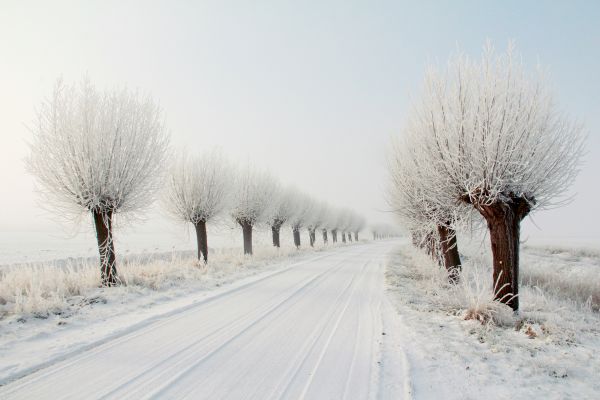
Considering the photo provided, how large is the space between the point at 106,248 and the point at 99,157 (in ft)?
9.04

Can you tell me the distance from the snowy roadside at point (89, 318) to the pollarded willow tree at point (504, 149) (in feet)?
23.7

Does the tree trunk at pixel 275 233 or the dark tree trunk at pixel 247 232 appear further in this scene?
the tree trunk at pixel 275 233

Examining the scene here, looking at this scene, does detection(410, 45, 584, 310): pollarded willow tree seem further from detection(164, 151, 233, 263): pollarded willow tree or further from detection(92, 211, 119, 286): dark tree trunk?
detection(164, 151, 233, 263): pollarded willow tree

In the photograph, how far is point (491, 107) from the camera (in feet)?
23.7

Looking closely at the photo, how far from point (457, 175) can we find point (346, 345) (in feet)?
16.2

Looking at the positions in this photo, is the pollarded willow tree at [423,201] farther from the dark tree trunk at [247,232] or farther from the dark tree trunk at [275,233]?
the dark tree trunk at [275,233]

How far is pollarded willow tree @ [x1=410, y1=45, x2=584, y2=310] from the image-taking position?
7023 millimetres

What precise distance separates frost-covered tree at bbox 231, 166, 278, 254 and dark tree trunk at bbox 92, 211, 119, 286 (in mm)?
14237

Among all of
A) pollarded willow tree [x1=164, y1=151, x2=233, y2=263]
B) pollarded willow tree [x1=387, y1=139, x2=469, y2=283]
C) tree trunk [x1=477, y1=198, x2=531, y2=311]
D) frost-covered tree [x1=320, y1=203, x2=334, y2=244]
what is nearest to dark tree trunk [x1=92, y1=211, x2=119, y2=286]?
pollarded willow tree [x1=164, y1=151, x2=233, y2=263]

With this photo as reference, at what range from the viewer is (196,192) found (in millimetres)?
18656

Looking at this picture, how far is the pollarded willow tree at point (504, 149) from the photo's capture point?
7.02 m

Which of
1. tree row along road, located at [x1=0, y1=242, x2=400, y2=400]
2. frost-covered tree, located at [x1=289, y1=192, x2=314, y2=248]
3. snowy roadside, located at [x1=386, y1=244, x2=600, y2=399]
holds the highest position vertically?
frost-covered tree, located at [x1=289, y1=192, x2=314, y2=248]

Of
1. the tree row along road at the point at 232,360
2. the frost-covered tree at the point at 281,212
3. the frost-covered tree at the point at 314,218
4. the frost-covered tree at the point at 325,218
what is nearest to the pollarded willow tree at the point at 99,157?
the tree row along road at the point at 232,360

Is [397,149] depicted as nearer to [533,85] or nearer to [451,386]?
[533,85]
